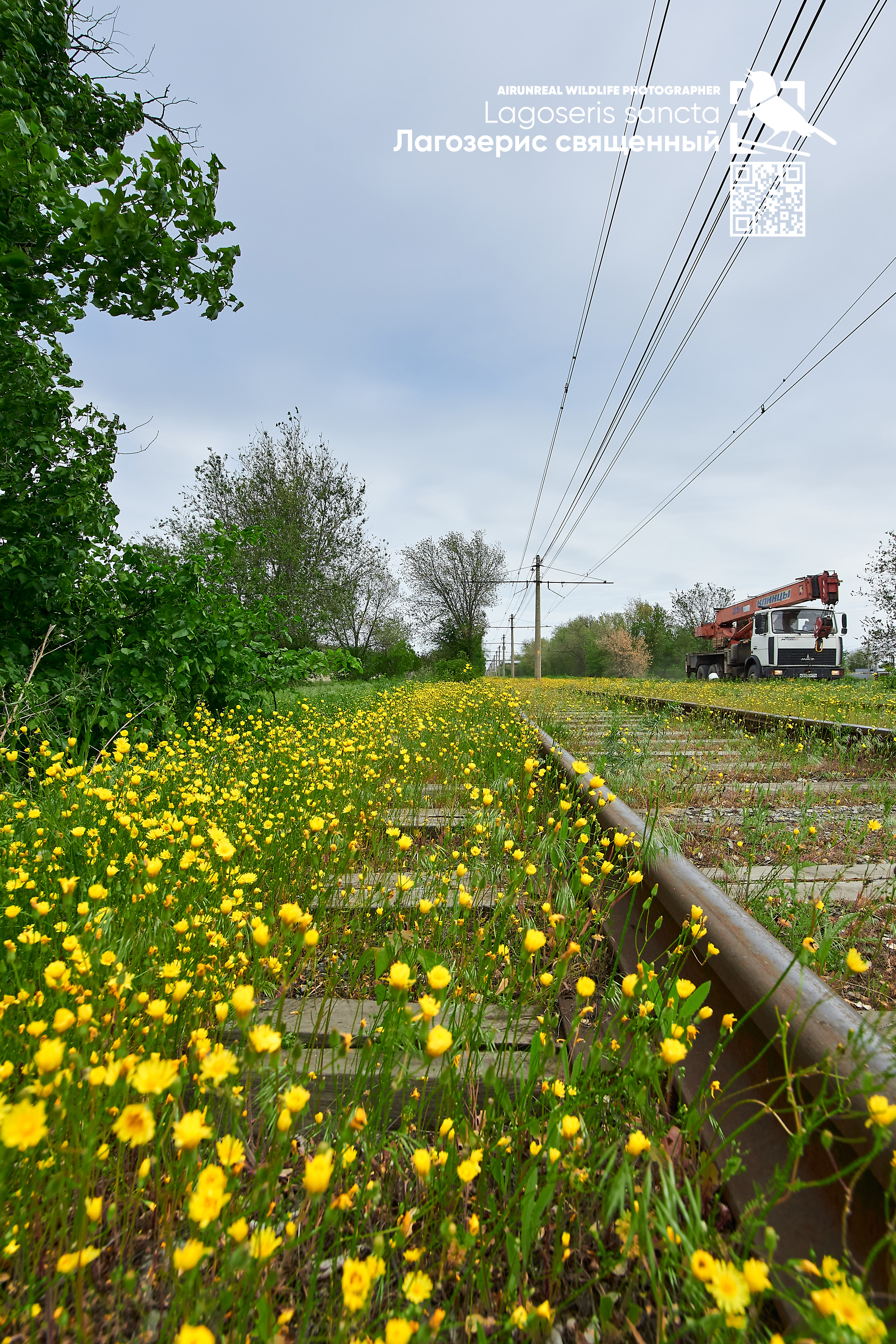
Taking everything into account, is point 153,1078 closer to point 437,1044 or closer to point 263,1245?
point 263,1245

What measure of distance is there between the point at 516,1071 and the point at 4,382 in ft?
→ 15.5

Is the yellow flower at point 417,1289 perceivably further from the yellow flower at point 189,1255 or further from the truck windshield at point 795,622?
the truck windshield at point 795,622

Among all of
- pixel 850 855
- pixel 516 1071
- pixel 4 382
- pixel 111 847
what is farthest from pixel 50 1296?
pixel 4 382

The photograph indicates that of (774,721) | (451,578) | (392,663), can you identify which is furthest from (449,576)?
(774,721)

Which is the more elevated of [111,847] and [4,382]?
[4,382]

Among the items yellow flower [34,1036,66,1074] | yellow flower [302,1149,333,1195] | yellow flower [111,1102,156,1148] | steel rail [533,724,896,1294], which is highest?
yellow flower [34,1036,66,1074]

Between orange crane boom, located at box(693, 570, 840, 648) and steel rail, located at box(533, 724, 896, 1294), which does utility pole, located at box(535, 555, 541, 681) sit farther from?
steel rail, located at box(533, 724, 896, 1294)

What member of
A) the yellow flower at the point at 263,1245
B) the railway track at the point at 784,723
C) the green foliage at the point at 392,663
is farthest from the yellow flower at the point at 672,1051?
the green foliage at the point at 392,663

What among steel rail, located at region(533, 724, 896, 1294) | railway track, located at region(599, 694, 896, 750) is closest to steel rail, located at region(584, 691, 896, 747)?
railway track, located at region(599, 694, 896, 750)

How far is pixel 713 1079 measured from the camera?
1204 mm

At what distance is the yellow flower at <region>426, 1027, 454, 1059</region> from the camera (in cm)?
79

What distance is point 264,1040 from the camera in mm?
800

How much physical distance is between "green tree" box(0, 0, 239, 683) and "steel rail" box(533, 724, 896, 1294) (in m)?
4.31

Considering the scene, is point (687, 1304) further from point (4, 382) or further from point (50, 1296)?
point (4, 382)
